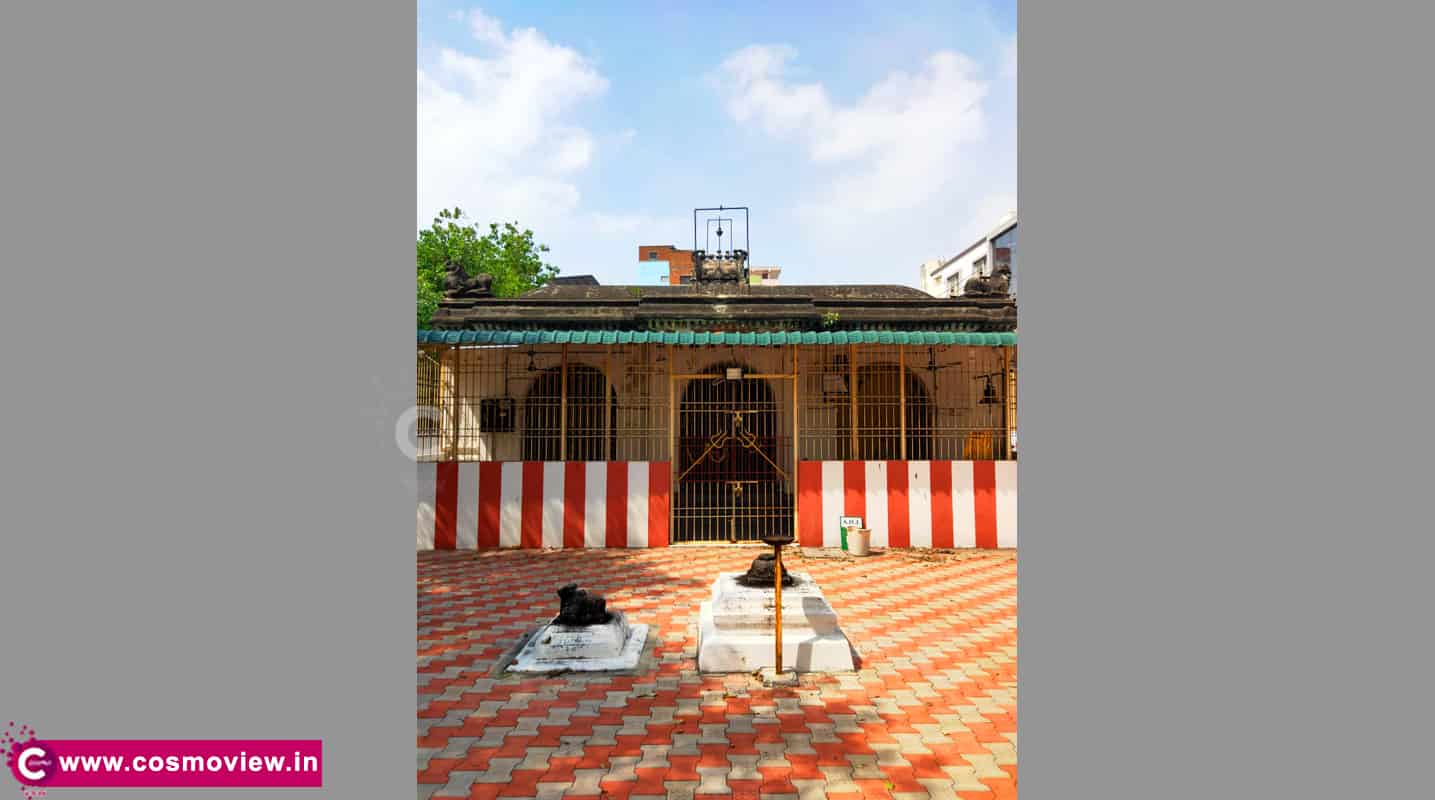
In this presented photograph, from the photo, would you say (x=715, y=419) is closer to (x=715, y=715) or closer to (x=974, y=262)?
(x=715, y=715)

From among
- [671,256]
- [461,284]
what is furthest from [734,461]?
[671,256]

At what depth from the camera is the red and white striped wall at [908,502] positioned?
1068 cm

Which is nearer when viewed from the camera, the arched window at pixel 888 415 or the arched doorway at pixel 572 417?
the arched window at pixel 888 415

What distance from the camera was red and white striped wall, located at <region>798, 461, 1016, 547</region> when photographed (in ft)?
35.0

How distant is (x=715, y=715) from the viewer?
14.5 ft

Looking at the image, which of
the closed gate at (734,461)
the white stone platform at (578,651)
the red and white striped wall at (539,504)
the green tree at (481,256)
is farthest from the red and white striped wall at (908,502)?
the green tree at (481,256)

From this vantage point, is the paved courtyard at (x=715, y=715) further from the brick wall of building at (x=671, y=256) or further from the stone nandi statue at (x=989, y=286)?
the brick wall of building at (x=671, y=256)

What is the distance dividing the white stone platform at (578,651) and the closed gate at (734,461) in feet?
15.8

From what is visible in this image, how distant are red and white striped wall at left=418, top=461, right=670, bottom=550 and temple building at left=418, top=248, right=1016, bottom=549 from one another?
2cm

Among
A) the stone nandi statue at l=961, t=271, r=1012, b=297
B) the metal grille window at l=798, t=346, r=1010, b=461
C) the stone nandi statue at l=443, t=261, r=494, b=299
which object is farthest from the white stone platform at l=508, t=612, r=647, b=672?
the stone nandi statue at l=961, t=271, r=1012, b=297

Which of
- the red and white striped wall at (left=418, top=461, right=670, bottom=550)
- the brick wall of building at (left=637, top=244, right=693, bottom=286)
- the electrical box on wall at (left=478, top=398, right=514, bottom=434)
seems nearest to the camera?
the red and white striped wall at (left=418, top=461, right=670, bottom=550)

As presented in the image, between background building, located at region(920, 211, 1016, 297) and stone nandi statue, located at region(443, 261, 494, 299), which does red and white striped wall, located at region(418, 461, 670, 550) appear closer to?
stone nandi statue, located at region(443, 261, 494, 299)

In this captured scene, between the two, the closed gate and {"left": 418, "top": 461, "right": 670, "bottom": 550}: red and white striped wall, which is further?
the closed gate

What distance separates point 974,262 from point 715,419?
25883 mm
